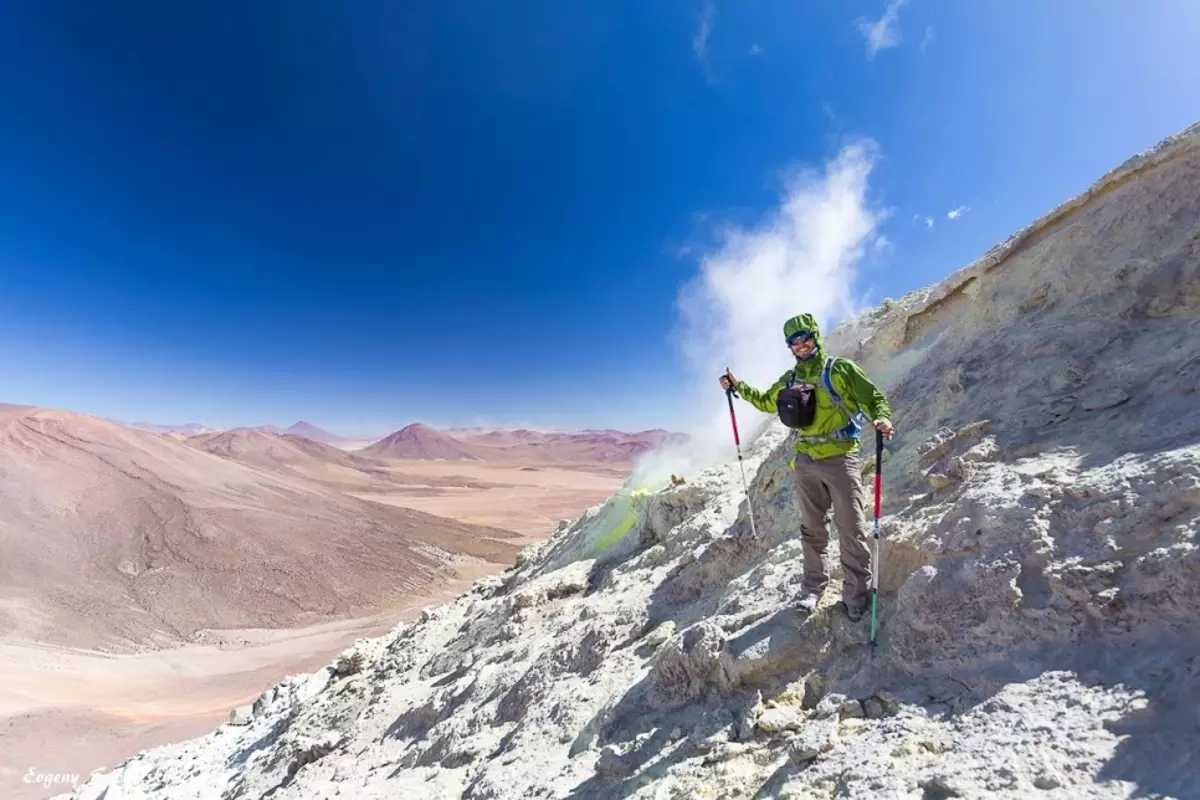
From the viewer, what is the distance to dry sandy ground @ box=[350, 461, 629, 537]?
64688mm

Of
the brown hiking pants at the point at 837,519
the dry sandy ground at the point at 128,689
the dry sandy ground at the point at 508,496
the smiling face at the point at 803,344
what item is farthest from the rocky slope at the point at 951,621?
the dry sandy ground at the point at 508,496

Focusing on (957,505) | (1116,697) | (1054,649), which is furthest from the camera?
(957,505)

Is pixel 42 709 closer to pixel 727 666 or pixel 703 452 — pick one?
pixel 703 452

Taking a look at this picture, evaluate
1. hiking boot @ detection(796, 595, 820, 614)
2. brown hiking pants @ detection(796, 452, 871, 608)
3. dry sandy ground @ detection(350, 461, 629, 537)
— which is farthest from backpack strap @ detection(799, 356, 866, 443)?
dry sandy ground @ detection(350, 461, 629, 537)

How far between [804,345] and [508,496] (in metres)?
84.2

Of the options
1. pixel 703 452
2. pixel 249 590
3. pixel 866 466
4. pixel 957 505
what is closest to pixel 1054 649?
pixel 957 505

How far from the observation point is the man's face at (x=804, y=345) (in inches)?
150

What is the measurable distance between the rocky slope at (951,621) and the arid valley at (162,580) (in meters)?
15.2

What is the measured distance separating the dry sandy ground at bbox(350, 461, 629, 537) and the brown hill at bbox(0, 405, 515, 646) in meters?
15.5

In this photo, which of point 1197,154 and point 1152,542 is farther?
point 1197,154

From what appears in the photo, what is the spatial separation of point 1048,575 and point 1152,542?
44cm

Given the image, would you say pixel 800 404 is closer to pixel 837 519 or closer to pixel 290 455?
pixel 837 519

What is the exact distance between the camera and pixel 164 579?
30031 millimetres

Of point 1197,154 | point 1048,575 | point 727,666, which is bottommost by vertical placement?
point 727,666
